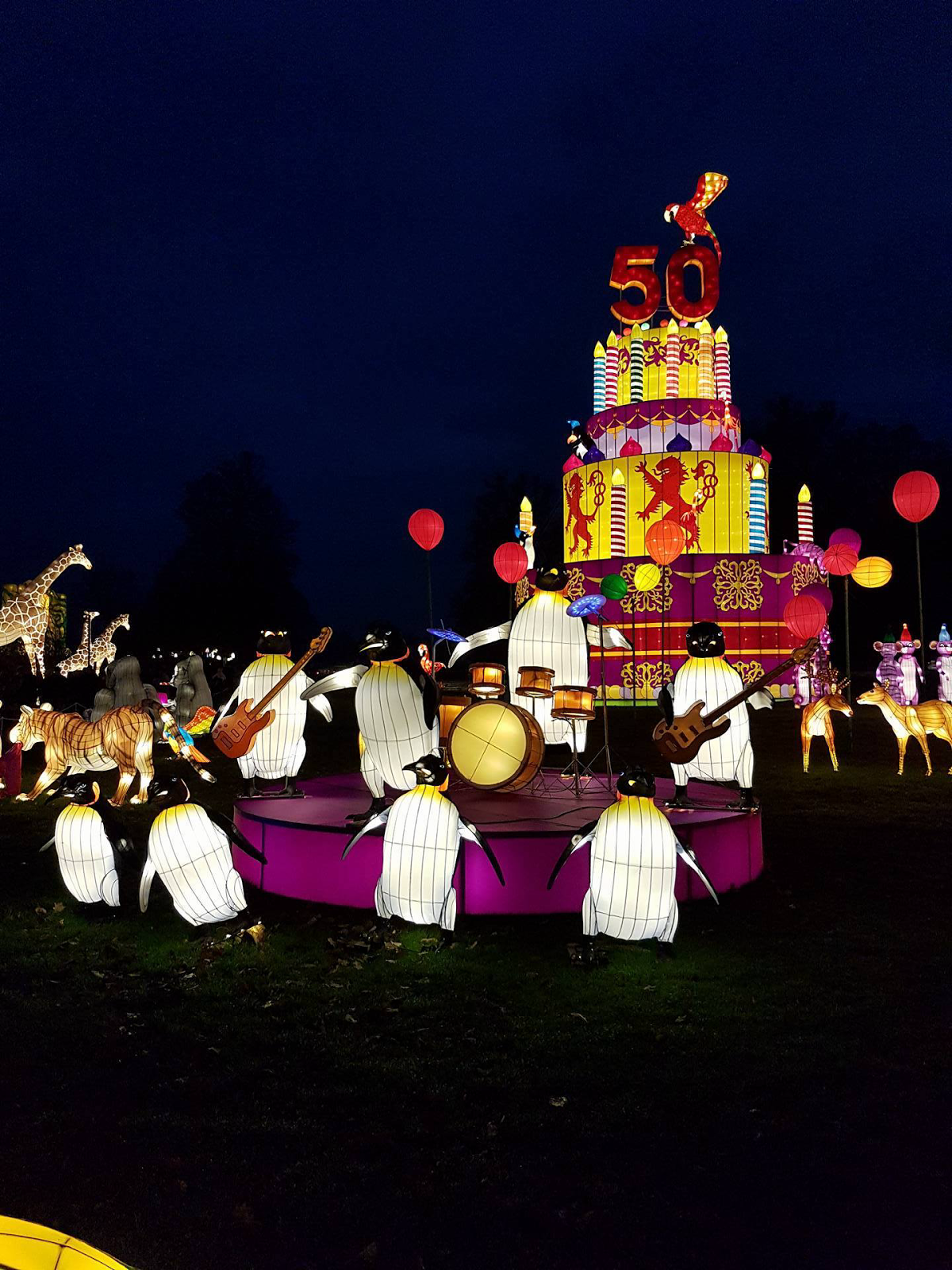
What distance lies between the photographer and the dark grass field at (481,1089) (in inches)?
119

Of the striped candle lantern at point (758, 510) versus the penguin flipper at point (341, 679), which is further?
the striped candle lantern at point (758, 510)

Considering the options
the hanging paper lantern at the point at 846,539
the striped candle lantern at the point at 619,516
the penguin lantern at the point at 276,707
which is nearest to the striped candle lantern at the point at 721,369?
the striped candle lantern at the point at 619,516

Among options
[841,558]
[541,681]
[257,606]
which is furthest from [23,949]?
[257,606]

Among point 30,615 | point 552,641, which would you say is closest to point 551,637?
point 552,641

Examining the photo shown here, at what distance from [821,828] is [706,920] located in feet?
12.5

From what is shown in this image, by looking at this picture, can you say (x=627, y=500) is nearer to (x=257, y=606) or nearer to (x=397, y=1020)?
(x=397, y=1020)

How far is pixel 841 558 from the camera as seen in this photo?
15.0m

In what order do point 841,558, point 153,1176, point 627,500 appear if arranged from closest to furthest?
point 153,1176, point 841,558, point 627,500

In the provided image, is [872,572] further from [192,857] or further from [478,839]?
[192,857]

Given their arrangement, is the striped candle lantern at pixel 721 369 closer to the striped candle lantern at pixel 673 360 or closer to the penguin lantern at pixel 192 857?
the striped candle lantern at pixel 673 360

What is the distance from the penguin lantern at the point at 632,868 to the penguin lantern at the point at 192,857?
2111 millimetres

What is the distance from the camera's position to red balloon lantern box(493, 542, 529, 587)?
1290cm

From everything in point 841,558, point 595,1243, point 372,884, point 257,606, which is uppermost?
point 257,606

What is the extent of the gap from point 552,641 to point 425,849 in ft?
8.51
